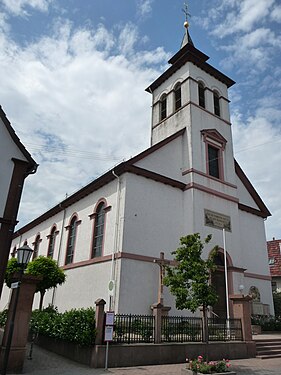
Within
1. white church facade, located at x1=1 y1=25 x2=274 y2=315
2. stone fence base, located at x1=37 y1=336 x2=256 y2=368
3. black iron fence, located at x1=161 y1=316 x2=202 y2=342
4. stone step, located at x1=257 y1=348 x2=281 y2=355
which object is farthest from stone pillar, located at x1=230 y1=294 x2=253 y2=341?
white church facade, located at x1=1 y1=25 x2=274 y2=315

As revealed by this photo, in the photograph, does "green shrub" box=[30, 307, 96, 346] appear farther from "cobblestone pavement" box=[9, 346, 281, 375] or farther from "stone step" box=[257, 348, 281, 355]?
"stone step" box=[257, 348, 281, 355]

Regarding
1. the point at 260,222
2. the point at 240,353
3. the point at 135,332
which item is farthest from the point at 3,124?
the point at 260,222

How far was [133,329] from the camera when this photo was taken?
38.1 ft

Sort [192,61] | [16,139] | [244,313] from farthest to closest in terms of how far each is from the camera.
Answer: [192,61] < [244,313] < [16,139]

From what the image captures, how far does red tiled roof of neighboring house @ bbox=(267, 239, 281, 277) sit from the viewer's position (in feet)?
104

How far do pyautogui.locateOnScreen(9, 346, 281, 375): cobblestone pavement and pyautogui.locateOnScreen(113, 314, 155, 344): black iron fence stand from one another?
100cm

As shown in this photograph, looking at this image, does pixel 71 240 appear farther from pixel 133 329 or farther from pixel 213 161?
pixel 133 329

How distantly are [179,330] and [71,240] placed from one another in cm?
1234

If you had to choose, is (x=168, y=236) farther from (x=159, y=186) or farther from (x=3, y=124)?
(x=3, y=124)

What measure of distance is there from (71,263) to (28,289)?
11.5m

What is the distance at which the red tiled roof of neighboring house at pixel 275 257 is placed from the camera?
1246 inches

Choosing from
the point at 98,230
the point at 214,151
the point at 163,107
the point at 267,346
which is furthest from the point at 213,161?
the point at 267,346

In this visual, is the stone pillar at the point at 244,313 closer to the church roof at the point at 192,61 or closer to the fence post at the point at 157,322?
the fence post at the point at 157,322

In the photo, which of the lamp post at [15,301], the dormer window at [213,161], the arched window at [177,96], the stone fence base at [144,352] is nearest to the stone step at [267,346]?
the stone fence base at [144,352]
